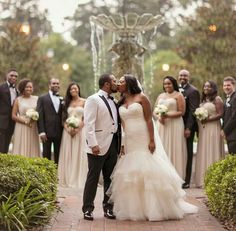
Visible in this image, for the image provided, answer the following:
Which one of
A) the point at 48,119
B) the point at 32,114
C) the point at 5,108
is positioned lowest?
the point at 48,119

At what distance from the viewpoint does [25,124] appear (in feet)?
44.3

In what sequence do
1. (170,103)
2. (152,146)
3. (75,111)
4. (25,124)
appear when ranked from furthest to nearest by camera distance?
1. (25,124)
2. (75,111)
3. (170,103)
4. (152,146)

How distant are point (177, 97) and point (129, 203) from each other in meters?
4.21

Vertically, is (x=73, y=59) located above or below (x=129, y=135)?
above

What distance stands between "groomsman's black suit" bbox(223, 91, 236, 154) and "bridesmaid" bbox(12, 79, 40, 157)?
13.3 feet

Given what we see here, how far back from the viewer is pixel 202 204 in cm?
1016

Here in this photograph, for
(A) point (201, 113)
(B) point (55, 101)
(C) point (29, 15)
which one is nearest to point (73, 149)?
(B) point (55, 101)

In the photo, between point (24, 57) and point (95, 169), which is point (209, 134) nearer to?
point (95, 169)

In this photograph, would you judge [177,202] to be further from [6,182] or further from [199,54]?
[199,54]

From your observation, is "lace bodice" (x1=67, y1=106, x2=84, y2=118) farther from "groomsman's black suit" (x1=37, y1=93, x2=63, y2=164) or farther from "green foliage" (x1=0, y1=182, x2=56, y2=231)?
"green foliage" (x1=0, y1=182, x2=56, y2=231)

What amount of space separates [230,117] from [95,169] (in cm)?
425

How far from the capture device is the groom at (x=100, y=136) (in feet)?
28.3

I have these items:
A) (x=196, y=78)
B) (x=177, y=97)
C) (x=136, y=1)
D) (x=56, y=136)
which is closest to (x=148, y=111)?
(x=177, y=97)

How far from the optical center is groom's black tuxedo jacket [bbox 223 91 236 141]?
12023 millimetres
